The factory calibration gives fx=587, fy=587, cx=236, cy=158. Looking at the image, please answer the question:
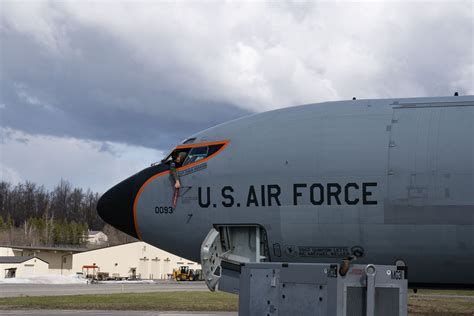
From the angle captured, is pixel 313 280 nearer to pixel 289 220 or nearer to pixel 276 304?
pixel 276 304

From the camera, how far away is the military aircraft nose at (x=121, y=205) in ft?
43.2

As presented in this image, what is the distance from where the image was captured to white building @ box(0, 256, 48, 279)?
71.8m

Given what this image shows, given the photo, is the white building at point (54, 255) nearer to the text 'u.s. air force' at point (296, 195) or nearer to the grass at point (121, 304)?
the grass at point (121, 304)

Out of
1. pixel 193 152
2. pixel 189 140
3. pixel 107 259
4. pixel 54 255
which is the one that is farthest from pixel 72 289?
pixel 193 152

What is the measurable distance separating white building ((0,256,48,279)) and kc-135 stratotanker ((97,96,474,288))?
64703mm

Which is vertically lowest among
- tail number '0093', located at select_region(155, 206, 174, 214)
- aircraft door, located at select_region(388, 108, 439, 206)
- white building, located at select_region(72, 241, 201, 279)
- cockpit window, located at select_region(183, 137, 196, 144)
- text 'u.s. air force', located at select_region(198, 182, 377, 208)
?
white building, located at select_region(72, 241, 201, 279)

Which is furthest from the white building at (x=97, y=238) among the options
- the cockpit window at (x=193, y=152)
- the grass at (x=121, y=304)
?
the cockpit window at (x=193, y=152)

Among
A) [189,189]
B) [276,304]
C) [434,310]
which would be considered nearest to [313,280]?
[276,304]

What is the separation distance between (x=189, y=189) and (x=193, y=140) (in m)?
1.21

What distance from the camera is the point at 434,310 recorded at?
28.3 metres

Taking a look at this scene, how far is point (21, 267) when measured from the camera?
7356cm

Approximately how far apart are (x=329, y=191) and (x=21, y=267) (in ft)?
230

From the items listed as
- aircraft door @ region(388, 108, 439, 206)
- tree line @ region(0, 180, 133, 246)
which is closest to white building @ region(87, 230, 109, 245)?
tree line @ region(0, 180, 133, 246)

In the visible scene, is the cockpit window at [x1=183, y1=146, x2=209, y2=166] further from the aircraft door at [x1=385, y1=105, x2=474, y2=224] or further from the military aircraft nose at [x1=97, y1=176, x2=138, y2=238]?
the aircraft door at [x1=385, y1=105, x2=474, y2=224]
